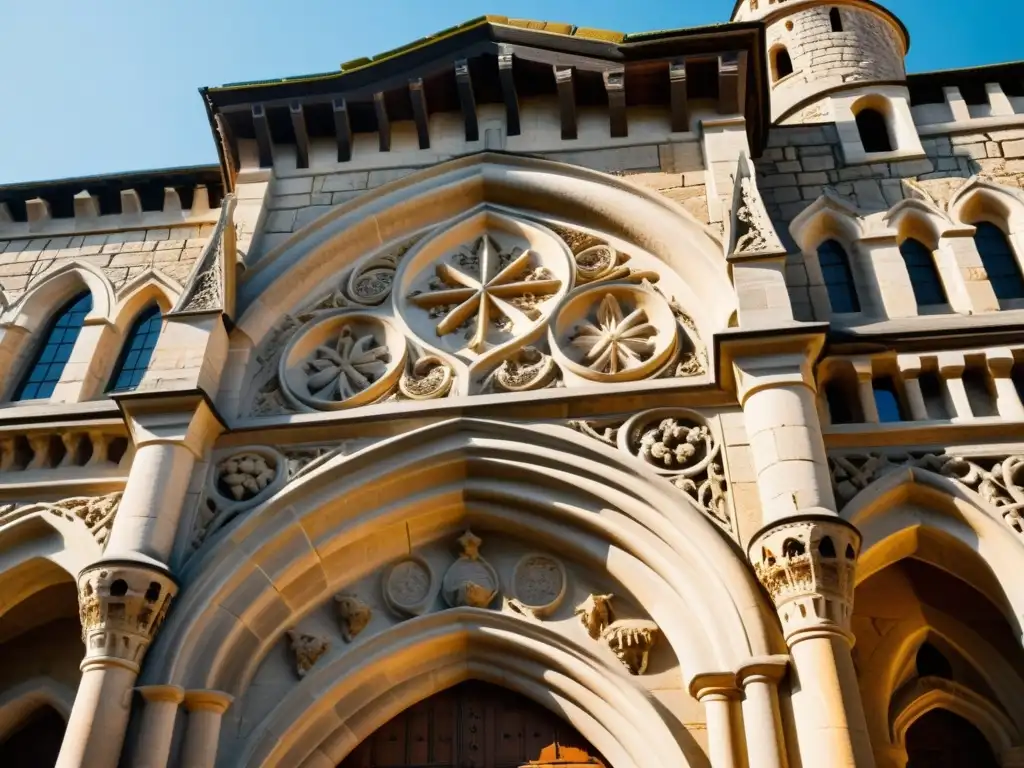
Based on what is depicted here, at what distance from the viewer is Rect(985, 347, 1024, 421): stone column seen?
7.45 meters

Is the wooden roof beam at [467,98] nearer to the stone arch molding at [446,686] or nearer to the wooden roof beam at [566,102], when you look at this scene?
the wooden roof beam at [566,102]

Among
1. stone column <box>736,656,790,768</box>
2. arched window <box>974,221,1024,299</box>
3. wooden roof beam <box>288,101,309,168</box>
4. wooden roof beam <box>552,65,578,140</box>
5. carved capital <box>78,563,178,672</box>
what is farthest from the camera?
wooden roof beam <box>288,101,309,168</box>

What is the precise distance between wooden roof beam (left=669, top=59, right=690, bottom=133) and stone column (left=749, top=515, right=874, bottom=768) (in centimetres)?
526

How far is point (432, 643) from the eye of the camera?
24.6ft

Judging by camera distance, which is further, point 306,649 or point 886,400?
point 886,400

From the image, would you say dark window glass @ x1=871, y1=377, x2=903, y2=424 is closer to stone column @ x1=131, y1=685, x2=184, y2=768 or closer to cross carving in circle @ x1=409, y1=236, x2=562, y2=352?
cross carving in circle @ x1=409, y1=236, x2=562, y2=352

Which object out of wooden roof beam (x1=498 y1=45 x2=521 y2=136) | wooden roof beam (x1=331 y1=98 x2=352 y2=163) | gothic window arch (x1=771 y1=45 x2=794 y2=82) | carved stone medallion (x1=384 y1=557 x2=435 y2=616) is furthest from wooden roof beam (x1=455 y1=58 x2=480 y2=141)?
gothic window arch (x1=771 y1=45 x2=794 y2=82)

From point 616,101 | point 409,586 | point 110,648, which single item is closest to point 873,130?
point 616,101

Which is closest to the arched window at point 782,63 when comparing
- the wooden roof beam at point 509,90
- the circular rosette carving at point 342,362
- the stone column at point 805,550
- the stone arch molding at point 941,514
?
the wooden roof beam at point 509,90

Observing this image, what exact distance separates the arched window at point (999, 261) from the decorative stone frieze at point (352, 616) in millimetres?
6271

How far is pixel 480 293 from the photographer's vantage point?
9359 mm

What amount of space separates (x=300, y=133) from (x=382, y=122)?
2.95 feet

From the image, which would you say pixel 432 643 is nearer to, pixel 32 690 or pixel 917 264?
pixel 32 690

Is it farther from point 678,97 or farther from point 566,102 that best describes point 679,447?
point 566,102
